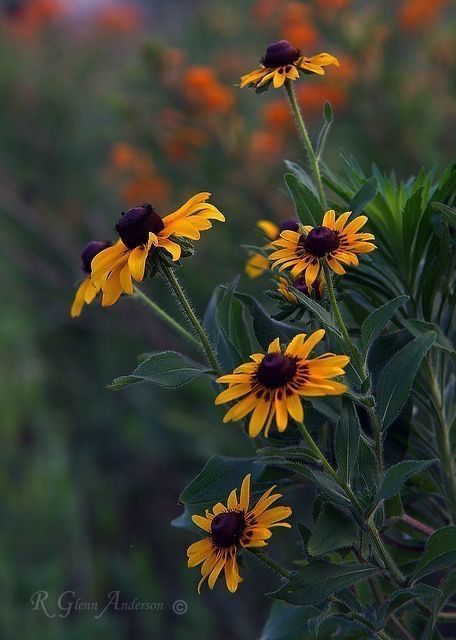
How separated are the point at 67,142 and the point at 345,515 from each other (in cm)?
319

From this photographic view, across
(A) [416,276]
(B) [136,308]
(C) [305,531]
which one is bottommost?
(B) [136,308]

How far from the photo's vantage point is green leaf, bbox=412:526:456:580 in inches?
25.4

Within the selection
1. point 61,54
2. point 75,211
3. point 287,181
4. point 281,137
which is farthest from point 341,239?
point 61,54

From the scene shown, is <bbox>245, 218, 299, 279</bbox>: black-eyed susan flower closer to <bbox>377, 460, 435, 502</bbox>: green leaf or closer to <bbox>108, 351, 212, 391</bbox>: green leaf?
<bbox>108, 351, 212, 391</bbox>: green leaf

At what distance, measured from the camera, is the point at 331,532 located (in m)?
0.63

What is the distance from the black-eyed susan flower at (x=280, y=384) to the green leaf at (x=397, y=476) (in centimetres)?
9

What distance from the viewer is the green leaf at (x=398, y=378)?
0.64 metres

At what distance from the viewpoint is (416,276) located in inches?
30.2

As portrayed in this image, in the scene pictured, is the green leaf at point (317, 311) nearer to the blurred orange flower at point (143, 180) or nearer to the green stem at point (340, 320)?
the green stem at point (340, 320)

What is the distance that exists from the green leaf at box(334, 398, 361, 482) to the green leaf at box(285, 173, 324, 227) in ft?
0.59

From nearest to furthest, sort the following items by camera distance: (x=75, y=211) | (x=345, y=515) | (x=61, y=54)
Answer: (x=345, y=515) < (x=75, y=211) < (x=61, y=54)

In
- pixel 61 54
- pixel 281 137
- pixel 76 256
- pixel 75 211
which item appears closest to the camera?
pixel 281 137

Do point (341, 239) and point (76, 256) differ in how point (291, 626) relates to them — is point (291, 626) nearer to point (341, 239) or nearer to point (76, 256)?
point (341, 239)

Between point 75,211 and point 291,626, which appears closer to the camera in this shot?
point 291,626
